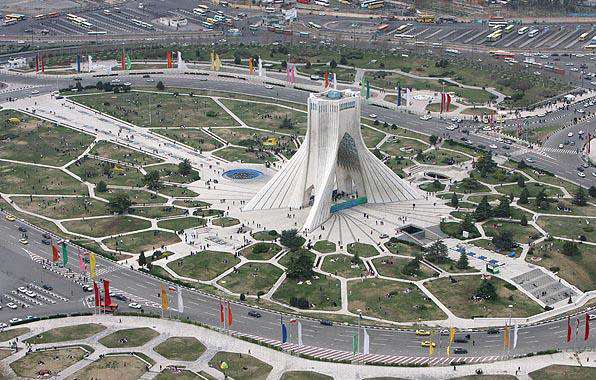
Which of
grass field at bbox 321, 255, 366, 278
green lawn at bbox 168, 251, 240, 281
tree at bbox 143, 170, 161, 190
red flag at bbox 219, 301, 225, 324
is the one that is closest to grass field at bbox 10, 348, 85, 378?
red flag at bbox 219, 301, 225, 324

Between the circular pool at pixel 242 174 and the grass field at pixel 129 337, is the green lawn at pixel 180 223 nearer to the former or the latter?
the circular pool at pixel 242 174

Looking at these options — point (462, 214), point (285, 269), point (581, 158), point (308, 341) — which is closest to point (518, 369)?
point (308, 341)

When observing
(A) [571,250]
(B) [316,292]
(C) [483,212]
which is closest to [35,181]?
(B) [316,292]

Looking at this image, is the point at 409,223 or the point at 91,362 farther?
the point at 409,223

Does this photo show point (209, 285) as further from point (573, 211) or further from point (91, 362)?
point (573, 211)

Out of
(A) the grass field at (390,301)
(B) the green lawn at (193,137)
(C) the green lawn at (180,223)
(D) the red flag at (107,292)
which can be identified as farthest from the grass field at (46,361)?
(B) the green lawn at (193,137)

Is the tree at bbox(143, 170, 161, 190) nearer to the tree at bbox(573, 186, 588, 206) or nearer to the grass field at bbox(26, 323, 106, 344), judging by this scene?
the grass field at bbox(26, 323, 106, 344)
